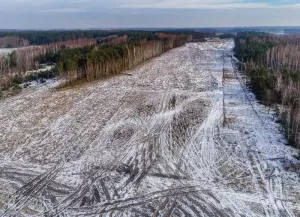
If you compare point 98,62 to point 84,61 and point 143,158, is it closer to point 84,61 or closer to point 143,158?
point 84,61

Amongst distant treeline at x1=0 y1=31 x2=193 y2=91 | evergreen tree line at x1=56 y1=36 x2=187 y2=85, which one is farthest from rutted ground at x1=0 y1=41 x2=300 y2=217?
distant treeline at x1=0 y1=31 x2=193 y2=91

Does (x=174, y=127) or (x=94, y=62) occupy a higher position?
(x=94, y=62)

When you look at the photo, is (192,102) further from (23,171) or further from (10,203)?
(10,203)

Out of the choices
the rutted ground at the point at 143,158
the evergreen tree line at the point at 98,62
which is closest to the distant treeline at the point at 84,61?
the evergreen tree line at the point at 98,62

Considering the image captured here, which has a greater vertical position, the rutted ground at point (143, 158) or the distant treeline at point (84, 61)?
the distant treeline at point (84, 61)

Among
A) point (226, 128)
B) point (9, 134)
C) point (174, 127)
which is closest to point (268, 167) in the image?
point (226, 128)

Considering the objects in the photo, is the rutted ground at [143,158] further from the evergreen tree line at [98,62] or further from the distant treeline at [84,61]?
the distant treeline at [84,61]

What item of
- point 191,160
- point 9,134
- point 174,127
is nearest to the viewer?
point 191,160

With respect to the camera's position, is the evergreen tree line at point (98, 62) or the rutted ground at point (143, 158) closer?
the rutted ground at point (143, 158)

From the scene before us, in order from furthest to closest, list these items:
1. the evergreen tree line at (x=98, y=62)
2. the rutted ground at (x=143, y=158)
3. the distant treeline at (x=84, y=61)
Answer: the distant treeline at (x=84, y=61) < the evergreen tree line at (x=98, y=62) < the rutted ground at (x=143, y=158)
